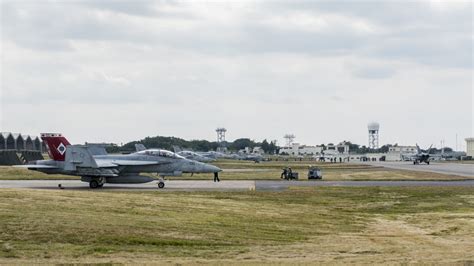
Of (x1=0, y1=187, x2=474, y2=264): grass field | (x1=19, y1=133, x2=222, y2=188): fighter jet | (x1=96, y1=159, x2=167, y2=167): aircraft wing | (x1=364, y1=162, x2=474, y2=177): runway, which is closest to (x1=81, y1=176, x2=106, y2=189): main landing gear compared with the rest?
(x1=19, y1=133, x2=222, y2=188): fighter jet

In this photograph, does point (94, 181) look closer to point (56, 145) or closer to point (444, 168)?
point (56, 145)

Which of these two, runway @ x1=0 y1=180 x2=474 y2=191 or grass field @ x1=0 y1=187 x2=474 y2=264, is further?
runway @ x1=0 y1=180 x2=474 y2=191

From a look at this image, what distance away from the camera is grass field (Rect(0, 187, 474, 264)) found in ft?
58.0

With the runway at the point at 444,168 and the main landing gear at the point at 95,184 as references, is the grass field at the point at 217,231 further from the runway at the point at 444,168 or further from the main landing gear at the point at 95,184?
the runway at the point at 444,168

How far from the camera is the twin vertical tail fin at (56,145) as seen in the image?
43812 mm

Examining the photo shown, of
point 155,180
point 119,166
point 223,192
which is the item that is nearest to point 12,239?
point 223,192

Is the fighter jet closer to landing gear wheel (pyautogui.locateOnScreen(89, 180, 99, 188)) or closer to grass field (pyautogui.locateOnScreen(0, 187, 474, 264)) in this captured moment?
landing gear wheel (pyautogui.locateOnScreen(89, 180, 99, 188))

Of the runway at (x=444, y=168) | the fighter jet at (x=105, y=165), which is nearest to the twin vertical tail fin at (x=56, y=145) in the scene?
the fighter jet at (x=105, y=165)

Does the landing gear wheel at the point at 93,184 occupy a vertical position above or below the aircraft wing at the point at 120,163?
below

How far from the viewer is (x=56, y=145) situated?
145 feet

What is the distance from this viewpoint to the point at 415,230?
24422 mm

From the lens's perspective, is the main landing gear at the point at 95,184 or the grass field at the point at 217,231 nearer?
the grass field at the point at 217,231

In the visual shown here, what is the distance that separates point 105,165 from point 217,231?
76.2ft

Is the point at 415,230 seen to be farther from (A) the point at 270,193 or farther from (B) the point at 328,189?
(B) the point at 328,189
